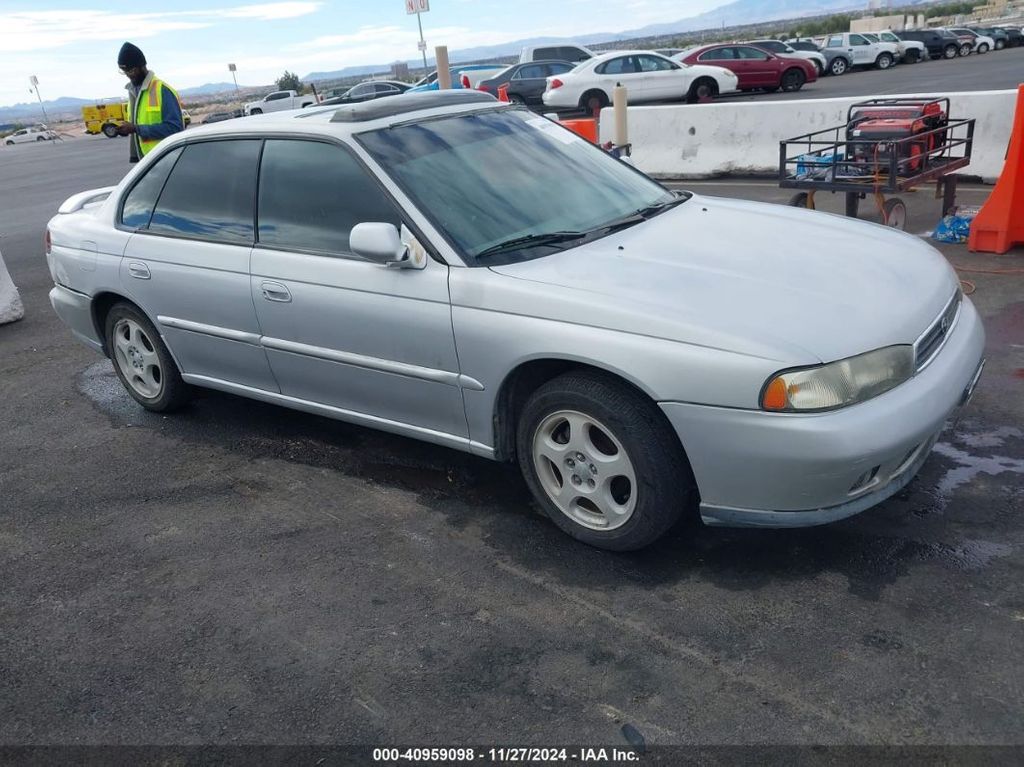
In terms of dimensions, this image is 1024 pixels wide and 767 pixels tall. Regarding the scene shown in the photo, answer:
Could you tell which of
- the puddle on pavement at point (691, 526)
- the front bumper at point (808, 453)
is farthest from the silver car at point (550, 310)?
the puddle on pavement at point (691, 526)

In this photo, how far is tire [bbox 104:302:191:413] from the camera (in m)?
5.00

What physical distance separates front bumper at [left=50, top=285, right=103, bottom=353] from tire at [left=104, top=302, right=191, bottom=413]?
11cm

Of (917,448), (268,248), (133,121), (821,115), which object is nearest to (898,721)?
(917,448)

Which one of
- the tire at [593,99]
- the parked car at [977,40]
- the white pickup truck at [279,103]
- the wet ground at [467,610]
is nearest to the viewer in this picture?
the wet ground at [467,610]

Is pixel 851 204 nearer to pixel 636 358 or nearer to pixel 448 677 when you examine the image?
pixel 636 358

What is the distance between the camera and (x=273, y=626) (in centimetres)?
324

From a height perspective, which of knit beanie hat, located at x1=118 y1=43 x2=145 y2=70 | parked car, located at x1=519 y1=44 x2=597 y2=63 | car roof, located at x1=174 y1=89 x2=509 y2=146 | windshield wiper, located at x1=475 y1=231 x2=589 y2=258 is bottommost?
parked car, located at x1=519 y1=44 x2=597 y2=63

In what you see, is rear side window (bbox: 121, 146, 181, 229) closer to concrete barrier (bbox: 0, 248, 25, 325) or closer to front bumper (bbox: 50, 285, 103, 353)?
front bumper (bbox: 50, 285, 103, 353)

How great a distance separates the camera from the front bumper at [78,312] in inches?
207

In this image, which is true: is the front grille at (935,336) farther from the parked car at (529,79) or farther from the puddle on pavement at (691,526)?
the parked car at (529,79)

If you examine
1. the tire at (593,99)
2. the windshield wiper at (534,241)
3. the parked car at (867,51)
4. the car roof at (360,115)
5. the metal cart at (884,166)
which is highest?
the car roof at (360,115)

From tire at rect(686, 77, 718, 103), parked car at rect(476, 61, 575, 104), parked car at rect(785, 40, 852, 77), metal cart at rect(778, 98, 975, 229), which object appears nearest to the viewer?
metal cart at rect(778, 98, 975, 229)

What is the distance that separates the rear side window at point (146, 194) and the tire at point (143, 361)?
19.5 inches

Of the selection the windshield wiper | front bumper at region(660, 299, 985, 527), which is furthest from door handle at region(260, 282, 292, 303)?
front bumper at region(660, 299, 985, 527)
